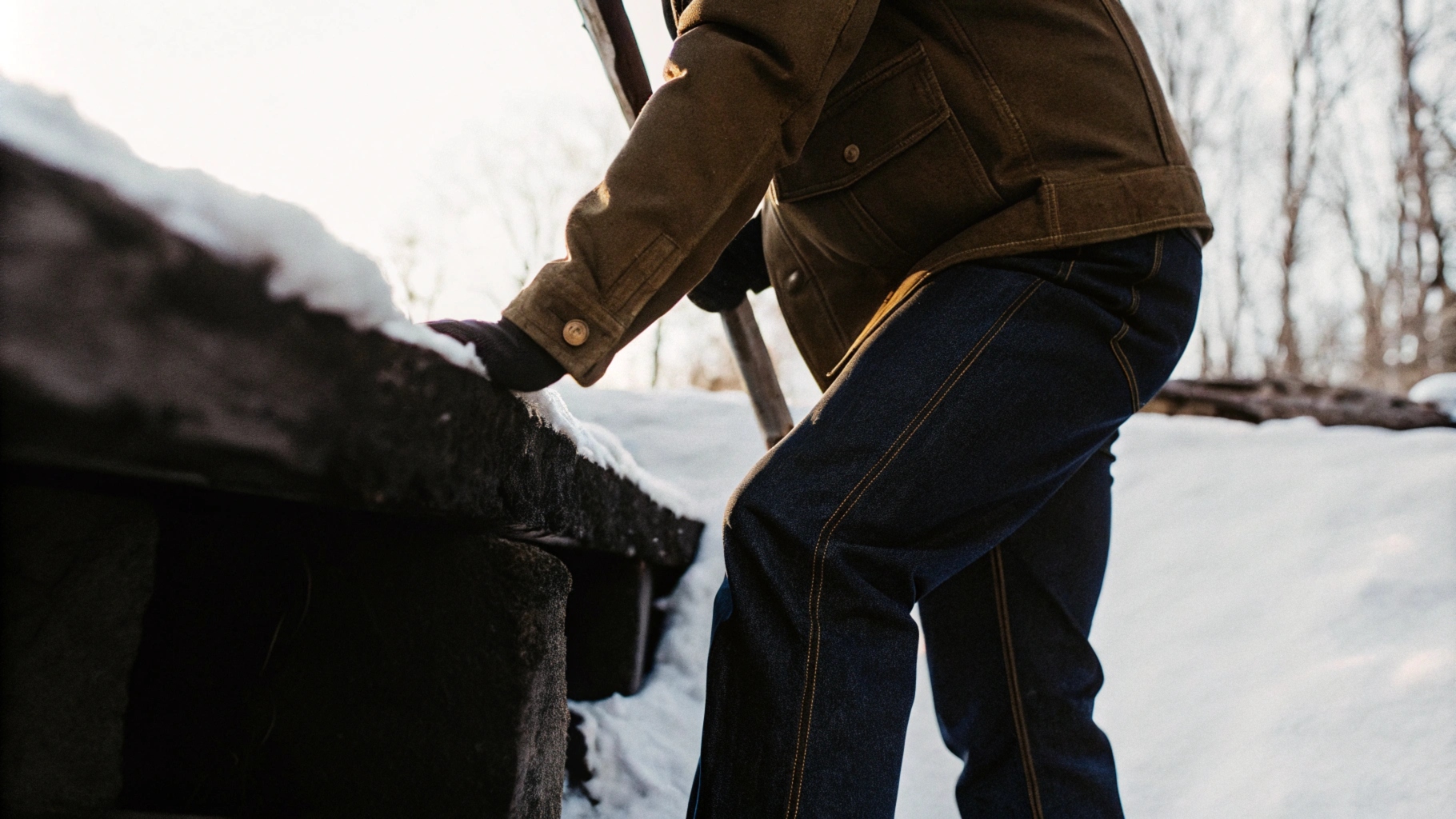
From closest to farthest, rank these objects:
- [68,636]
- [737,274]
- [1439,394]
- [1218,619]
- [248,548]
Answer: [68,636], [248,548], [737,274], [1218,619], [1439,394]

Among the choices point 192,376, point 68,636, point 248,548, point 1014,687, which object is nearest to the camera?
point 192,376

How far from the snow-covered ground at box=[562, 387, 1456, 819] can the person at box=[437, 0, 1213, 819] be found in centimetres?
62

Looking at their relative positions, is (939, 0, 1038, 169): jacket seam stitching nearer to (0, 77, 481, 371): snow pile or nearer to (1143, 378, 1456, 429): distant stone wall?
(0, 77, 481, 371): snow pile

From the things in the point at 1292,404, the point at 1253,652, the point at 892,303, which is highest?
the point at 892,303

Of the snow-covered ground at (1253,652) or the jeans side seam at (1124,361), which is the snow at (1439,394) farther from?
the jeans side seam at (1124,361)

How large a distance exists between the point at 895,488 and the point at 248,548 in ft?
2.45

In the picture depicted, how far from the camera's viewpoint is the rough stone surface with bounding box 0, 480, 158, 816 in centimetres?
72

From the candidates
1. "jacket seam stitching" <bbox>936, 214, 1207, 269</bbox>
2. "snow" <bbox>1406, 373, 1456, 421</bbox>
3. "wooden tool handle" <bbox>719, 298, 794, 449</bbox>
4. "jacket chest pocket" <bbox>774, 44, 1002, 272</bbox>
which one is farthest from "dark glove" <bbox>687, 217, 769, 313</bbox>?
"snow" <bbox>1406, 373, 1456, 421</bbox>

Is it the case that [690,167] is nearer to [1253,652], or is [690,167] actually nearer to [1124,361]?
[1124,361]

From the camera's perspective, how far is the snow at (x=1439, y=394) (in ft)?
12.7

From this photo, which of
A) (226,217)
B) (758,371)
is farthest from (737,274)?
(226,217)

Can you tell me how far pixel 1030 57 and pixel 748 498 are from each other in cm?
65

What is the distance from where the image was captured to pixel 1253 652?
1969 millimetres

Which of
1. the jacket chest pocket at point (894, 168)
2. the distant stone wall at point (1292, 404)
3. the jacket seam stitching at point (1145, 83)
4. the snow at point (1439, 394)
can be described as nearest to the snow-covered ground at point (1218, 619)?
the jacket chest pocket at point (894, 168)
